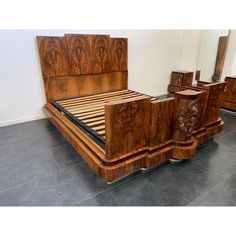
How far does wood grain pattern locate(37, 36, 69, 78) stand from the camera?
101 inches

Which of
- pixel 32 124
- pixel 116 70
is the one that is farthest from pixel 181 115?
pixel 32 124

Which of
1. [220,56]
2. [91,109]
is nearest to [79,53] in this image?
[91,109]

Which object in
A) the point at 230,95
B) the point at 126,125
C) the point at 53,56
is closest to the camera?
the point at 126,125

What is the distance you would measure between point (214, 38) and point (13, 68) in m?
3.97

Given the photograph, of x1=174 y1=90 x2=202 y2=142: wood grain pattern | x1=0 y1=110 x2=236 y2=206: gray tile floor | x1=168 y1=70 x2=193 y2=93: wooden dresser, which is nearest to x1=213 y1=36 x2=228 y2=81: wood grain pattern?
x1=168 y1=70 x2=193 y2=93: wooden dresser

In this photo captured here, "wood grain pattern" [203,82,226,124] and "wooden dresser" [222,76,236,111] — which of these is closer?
"wood grain pattern" [203,82,226,124]

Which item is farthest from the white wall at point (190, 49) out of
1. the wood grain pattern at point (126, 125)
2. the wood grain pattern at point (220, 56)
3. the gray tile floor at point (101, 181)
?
the wood grain pattern at point (126, 125)

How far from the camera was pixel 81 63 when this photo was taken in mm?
2885

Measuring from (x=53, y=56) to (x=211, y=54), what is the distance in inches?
134

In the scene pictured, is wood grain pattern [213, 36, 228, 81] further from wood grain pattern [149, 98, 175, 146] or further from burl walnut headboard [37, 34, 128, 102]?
wood grain pattern [149, 98, 175, 146]

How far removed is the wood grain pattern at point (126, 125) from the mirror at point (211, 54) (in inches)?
127

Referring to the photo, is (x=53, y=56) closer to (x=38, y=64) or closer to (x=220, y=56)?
(x=38, y=64)
